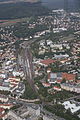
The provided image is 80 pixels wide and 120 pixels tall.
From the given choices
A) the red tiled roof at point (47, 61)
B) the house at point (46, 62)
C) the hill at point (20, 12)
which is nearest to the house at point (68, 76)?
the house at point (46, 62)

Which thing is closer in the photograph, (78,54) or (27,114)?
(27,114)

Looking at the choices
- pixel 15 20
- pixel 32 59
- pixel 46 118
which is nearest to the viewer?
pixel 46 118

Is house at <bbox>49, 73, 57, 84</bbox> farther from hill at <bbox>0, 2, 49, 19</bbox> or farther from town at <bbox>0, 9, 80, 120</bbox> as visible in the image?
hill at <bbox>0, 2, 49, 19</bbox>

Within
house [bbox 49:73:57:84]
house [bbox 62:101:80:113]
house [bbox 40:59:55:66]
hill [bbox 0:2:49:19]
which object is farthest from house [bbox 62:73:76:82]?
hill [bbox 0:2:49:19]

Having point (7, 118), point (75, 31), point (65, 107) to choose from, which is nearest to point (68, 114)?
point (65, 107)

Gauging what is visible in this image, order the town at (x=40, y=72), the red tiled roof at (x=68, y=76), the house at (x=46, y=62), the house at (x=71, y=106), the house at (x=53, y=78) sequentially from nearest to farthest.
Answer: the house at (x=71, y=106)
the town at (x=40, y=72)
the house at (x=53, y=78)
the red tiled roof at (x=68, y=76)
the house at (x=46, y=62)

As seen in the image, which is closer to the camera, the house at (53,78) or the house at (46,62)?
the house at (53,78)

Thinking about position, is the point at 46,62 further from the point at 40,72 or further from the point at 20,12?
the point at 20,12

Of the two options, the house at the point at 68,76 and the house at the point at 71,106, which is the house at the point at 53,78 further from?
the house at the point at 71,106

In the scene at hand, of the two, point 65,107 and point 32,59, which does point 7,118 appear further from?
point 32,59
